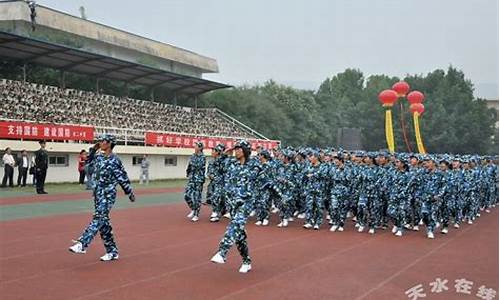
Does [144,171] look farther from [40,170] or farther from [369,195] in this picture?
[369,195]

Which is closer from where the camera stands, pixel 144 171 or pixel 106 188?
pixel 106 188

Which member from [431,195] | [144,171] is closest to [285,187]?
[431,195]

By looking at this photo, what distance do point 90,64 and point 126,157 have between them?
520cm

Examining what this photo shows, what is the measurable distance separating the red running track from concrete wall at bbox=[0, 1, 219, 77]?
20.4 m

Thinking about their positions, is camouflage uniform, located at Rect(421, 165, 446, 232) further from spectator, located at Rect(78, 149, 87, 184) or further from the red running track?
spectator, located at Rect(78, 149, 87, 184)

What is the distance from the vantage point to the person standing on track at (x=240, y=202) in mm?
6613

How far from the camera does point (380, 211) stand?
1116cm

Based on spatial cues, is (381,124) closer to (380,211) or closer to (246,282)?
(380,211)

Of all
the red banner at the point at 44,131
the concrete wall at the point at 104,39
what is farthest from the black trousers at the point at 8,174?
the concrete wall at the point at 104,39

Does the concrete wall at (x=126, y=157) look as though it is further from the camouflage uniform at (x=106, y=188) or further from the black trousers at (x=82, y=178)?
the camouflage uniform at (x=106, y=188)

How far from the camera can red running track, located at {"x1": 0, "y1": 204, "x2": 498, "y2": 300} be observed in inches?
237

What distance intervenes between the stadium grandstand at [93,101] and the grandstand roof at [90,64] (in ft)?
0.13

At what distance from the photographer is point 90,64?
27.4 metres

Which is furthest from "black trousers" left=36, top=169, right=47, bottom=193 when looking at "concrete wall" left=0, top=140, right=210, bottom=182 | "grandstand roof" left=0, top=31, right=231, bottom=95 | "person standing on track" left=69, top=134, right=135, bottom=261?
"person standing on track" left=69, top=134, right=135, bottom=261
